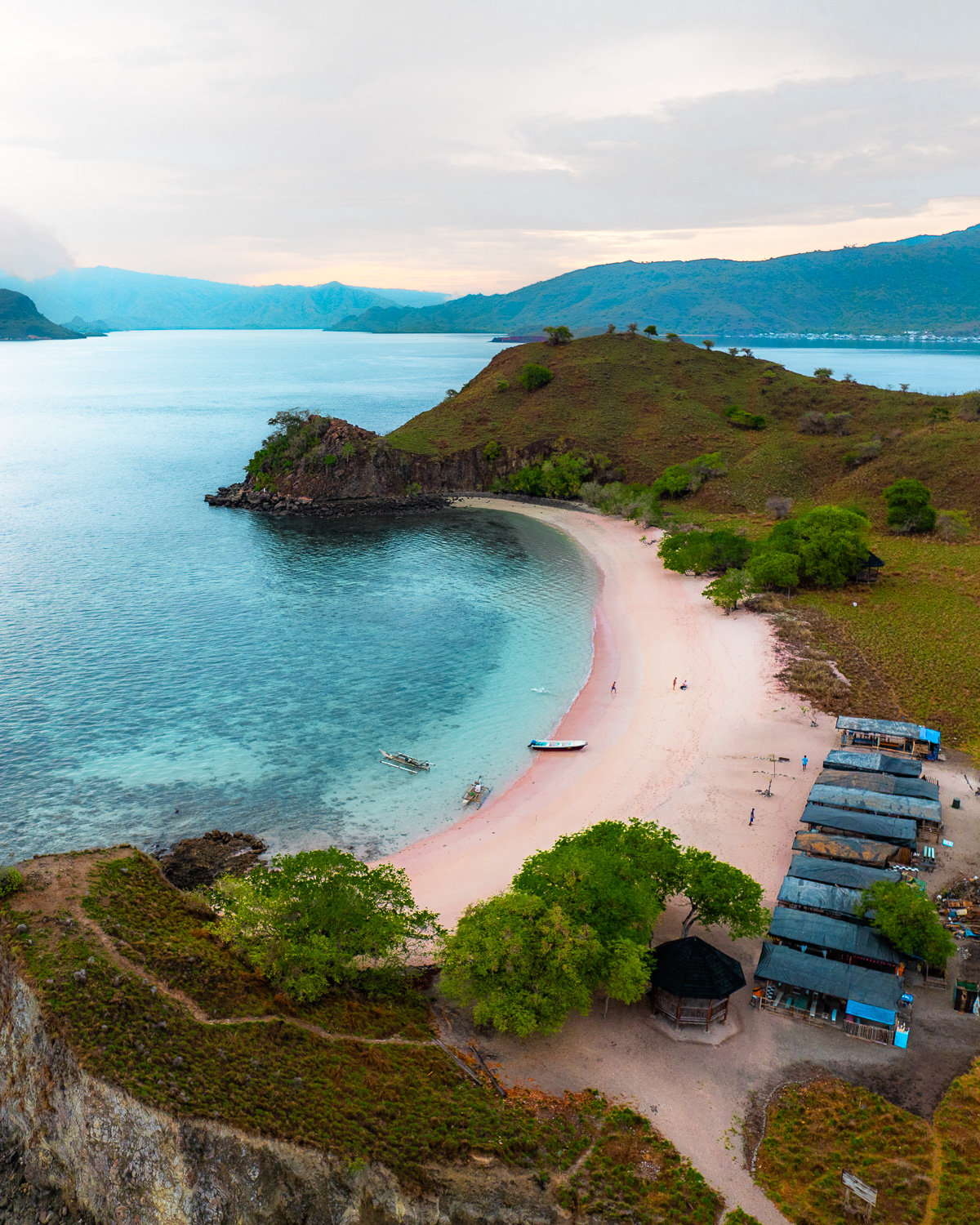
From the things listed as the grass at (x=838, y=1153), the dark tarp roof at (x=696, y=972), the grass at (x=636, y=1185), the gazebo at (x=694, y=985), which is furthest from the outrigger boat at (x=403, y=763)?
the grass at (x=838, y=1153)

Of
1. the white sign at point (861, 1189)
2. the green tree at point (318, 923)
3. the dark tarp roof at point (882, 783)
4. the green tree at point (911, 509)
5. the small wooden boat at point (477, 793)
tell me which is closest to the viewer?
the white sign at point (861, 1189)

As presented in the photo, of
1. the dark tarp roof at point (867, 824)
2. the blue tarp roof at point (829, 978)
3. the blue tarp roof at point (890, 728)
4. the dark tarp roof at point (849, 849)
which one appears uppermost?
the blue tarp roof at point (890, 728)

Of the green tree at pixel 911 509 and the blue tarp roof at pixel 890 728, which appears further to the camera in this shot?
the green tree at pixel 911 509

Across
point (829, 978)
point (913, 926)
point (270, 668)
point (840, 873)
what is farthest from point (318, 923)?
point (270, 668)

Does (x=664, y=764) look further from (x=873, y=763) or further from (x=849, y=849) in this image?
(x=849, y=849)

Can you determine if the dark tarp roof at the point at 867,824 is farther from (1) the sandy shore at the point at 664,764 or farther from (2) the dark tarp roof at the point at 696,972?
(2) the dark tarp roof at the point at 696,972

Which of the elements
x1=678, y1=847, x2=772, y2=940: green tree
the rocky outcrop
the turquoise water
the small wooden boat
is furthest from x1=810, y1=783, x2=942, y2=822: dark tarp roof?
the rocky outcrop

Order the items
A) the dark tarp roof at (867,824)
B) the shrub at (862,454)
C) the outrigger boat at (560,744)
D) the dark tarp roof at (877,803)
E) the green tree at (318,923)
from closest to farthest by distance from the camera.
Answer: the green tree at (318,923) < the dark tarp roof at (867,824) < the dark tarp roof at (877,803) < the outrigger boat at (560,744) < the shrub at (862,454)

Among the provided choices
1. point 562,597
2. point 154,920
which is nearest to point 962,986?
point 154,920
